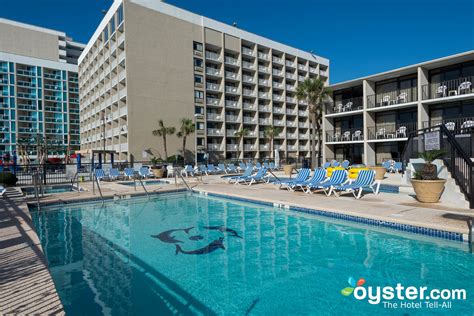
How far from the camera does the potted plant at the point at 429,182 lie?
9.02 meters

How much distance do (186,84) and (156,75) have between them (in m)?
4.47

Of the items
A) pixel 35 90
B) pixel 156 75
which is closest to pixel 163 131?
pixel 156 75

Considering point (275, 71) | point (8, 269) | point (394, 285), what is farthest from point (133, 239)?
point (275, 71)

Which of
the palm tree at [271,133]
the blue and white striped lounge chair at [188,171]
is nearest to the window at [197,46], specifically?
the palm tree at [271,133]

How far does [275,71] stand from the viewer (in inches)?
2046

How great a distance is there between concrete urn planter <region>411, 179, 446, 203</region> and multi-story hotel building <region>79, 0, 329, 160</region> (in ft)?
105

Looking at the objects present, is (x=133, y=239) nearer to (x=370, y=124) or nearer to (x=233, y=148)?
(x=370, y=124)

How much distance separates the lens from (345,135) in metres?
28.8

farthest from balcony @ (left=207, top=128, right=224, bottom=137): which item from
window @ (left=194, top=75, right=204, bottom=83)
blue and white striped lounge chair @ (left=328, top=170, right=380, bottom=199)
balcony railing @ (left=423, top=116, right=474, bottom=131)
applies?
blue and white striped lounge chair @ (left=328, top=170, right=380, bottom=199)

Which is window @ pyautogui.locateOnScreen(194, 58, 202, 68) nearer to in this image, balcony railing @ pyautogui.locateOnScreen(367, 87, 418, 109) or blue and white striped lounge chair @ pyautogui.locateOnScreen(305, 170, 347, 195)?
balcony railing @ pyautogui.locateOnScreen(367, 87, 418, 109)

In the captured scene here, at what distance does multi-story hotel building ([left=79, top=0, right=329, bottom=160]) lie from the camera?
3631cm

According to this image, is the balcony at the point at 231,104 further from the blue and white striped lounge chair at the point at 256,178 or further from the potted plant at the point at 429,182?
the potted plant at the point at 429,182

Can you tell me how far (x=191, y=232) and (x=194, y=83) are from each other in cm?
3621

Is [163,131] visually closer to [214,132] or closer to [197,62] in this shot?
[214,132]
